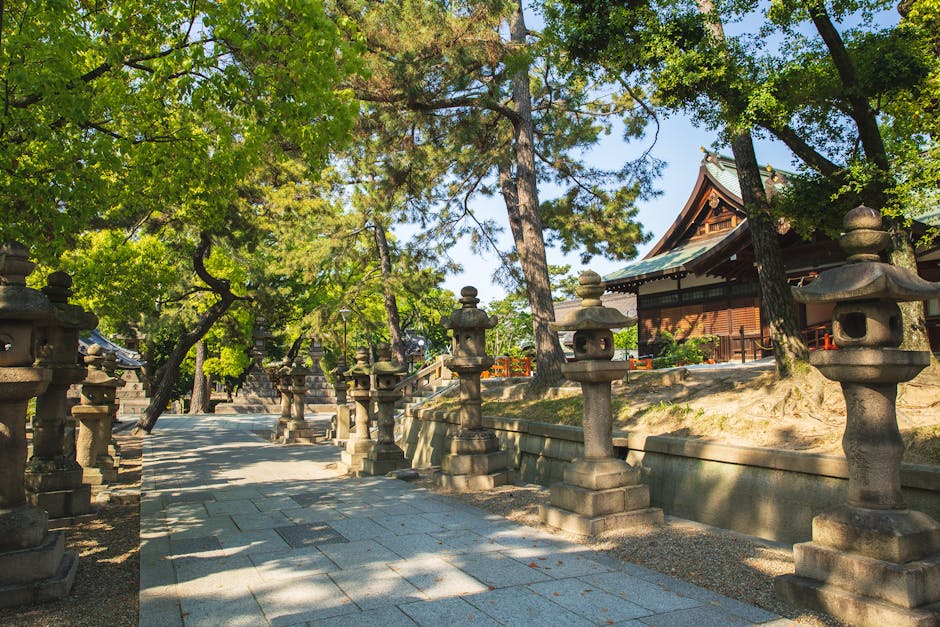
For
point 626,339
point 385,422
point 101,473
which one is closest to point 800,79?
point 385,422

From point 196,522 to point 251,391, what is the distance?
27.7 metres

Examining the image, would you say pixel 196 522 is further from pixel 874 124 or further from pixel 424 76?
pixel 874 124

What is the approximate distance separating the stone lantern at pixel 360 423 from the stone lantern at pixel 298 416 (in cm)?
521

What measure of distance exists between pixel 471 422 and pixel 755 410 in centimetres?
408

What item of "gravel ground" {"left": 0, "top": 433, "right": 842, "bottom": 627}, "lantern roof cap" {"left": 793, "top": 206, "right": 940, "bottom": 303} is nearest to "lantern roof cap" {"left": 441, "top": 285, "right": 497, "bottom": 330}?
"gravel ground" {"left": 0, "top": 433, "right": 842, "bottom": 627}

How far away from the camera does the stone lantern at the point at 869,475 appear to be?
3861mm

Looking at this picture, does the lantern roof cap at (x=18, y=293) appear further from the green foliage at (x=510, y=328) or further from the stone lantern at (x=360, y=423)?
the green foliage at (x=510, y=328)

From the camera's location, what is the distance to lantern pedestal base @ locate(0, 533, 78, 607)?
168 inches

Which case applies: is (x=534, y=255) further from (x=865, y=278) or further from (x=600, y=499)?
(x=865, y=278)

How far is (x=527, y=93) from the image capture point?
12930mm

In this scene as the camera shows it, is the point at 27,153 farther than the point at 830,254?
No

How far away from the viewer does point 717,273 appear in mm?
16391

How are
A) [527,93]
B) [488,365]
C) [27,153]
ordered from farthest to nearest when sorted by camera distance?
1. [527,93]
2. [488,365]
3. [27,153]

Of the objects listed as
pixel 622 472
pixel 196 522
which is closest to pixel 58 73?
pixel 196 522
